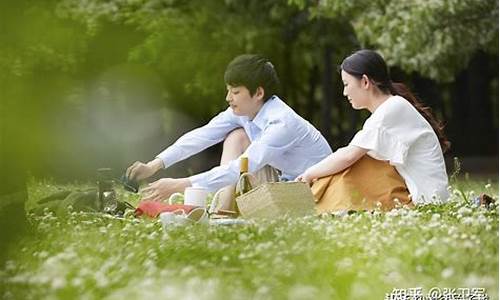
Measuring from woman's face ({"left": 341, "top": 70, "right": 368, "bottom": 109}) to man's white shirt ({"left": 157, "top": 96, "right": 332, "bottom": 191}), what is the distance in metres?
0.21

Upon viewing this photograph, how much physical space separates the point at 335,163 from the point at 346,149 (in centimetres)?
6

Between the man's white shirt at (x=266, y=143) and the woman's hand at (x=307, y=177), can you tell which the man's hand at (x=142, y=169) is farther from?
the woman's hand at (x=307, y=177)

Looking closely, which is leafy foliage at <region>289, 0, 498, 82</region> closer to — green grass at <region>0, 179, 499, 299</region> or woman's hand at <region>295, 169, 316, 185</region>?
woman's hand at <region>295, 169, 316, 185</region>

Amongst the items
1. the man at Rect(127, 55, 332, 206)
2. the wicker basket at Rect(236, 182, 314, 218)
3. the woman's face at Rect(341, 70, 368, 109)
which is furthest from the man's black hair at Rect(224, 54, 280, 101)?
the wicker basket at Rect(236, 182, 314, 218)

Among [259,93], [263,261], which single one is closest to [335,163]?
[259,93]

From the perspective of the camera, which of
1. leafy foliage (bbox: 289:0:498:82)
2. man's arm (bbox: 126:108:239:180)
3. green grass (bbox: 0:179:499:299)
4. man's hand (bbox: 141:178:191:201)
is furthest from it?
leafy foliage (bbox: 289:0:498:82)

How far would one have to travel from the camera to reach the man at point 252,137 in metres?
4.27

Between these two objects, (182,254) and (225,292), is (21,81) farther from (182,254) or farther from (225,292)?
(225,292)

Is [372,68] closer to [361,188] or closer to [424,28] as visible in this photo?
[361,188]

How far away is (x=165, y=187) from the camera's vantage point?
4.23m

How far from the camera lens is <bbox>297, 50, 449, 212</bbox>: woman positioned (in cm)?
425

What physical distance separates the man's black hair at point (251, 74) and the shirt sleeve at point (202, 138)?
159 mm

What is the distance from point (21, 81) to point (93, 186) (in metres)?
0.68

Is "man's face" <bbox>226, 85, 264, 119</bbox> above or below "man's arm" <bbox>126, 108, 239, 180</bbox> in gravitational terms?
above
